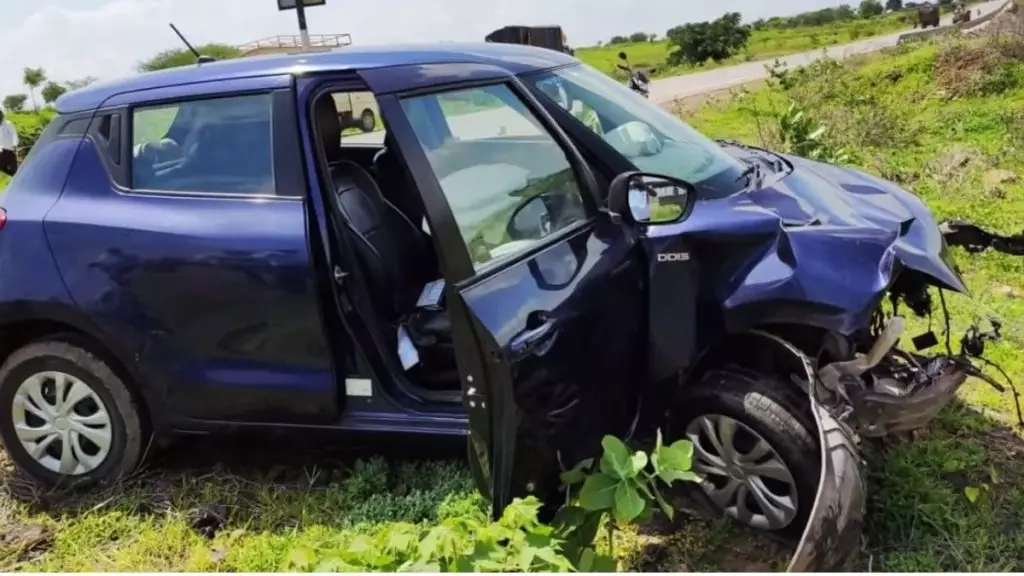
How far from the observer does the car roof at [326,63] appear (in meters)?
3.46

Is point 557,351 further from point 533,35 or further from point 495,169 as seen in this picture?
point 533,35

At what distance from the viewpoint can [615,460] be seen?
2.56m

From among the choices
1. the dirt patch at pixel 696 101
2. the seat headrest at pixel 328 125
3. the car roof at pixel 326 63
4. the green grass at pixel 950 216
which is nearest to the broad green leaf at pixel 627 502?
the green grass at pixel 950 216

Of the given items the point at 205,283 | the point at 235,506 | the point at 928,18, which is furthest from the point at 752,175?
the point at 928,18

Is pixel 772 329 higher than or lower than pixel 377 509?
higher

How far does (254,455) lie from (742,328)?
2377 millimetres

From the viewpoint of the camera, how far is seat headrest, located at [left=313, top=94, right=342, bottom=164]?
3566mm

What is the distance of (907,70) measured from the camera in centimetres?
1584

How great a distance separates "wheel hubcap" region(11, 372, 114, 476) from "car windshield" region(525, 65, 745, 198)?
2.28 meters

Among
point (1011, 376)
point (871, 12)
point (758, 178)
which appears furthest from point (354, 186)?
point (871, 12)

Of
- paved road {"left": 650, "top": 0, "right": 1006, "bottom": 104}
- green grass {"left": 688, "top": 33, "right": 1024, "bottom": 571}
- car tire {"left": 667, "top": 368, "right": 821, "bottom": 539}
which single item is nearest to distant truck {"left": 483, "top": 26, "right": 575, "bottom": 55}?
green grass {"left": 688, "top": 33, "right": 1024, "bottom": 571}

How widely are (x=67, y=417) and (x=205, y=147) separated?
1318 millimetres

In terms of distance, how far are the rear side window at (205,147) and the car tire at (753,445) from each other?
180 cm

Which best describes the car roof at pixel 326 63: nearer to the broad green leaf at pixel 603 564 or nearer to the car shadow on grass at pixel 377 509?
the car shadow on grass at pixel 377 509
